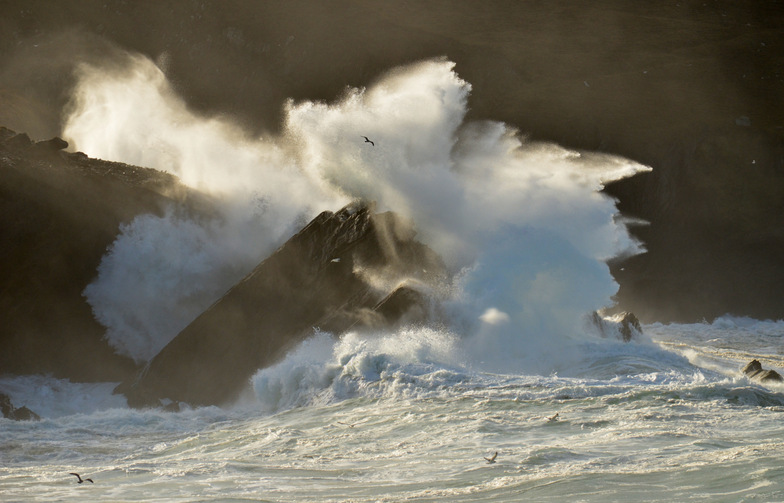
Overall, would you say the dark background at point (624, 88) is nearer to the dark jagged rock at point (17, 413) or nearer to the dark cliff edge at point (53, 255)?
the dark cliff edge at point (53, 255)

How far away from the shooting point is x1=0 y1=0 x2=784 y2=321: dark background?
3459cm

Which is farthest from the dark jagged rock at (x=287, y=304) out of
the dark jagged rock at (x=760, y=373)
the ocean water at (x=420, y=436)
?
the dark jagged rock at (x=760, y=373)

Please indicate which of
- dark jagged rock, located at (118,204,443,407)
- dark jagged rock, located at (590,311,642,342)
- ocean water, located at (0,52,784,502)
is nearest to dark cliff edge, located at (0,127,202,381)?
ocean water, located at (0,52,784,502)

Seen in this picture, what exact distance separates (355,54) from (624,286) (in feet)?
47.7

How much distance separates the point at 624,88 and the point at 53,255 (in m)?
24.5

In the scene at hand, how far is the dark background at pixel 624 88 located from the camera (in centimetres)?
3459

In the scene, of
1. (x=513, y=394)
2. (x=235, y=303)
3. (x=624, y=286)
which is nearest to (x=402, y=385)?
(x=513, y=394)

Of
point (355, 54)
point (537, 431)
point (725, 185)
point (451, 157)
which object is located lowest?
point (537, 431)

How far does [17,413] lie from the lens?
1529cm

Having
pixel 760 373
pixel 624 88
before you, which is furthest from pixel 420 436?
pixel 624 88

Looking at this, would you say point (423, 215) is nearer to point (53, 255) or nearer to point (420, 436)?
point (420, 436)

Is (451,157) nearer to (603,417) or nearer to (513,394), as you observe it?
(513,394)

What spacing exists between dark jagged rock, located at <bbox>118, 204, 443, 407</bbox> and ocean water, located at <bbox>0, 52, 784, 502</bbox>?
0.68m

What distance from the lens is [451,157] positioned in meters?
19.8
